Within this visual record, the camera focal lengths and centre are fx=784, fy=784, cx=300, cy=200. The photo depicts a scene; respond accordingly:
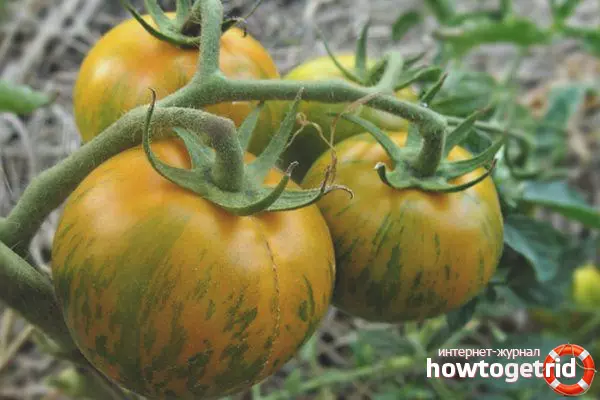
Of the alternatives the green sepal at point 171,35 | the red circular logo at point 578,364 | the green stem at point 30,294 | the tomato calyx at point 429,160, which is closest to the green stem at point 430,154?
the tomato calyx at point 429,160

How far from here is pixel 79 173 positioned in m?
0.64

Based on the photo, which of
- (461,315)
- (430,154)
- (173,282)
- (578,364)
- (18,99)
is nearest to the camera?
(173,282)

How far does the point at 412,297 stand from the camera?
731mm

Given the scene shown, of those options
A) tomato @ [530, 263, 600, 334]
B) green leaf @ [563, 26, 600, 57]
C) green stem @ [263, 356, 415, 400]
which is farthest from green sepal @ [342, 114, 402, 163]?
tomato @ [530, 263, 600, 334]

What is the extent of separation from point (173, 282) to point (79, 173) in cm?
14

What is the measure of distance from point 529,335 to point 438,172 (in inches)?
21.1

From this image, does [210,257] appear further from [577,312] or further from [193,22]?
[577,312]

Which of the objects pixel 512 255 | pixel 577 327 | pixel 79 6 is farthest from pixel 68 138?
pixel 577 327

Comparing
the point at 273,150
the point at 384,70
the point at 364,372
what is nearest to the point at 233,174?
the point at 273,150

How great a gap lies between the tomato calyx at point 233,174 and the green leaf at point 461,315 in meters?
0.41

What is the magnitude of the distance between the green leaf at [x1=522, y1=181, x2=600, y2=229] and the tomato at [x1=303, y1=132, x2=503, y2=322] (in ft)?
1.27


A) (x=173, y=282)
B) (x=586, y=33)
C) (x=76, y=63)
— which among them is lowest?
(x=586, y=33)

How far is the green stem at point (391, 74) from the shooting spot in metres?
0.74

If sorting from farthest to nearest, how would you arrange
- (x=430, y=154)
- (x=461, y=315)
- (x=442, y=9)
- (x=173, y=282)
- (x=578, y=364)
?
1. (x=442, y=9)
2. (x=578, y=364)
3. (x=461, y=315)
4. (x=430, y=154)
5. (x=173, y=282)
